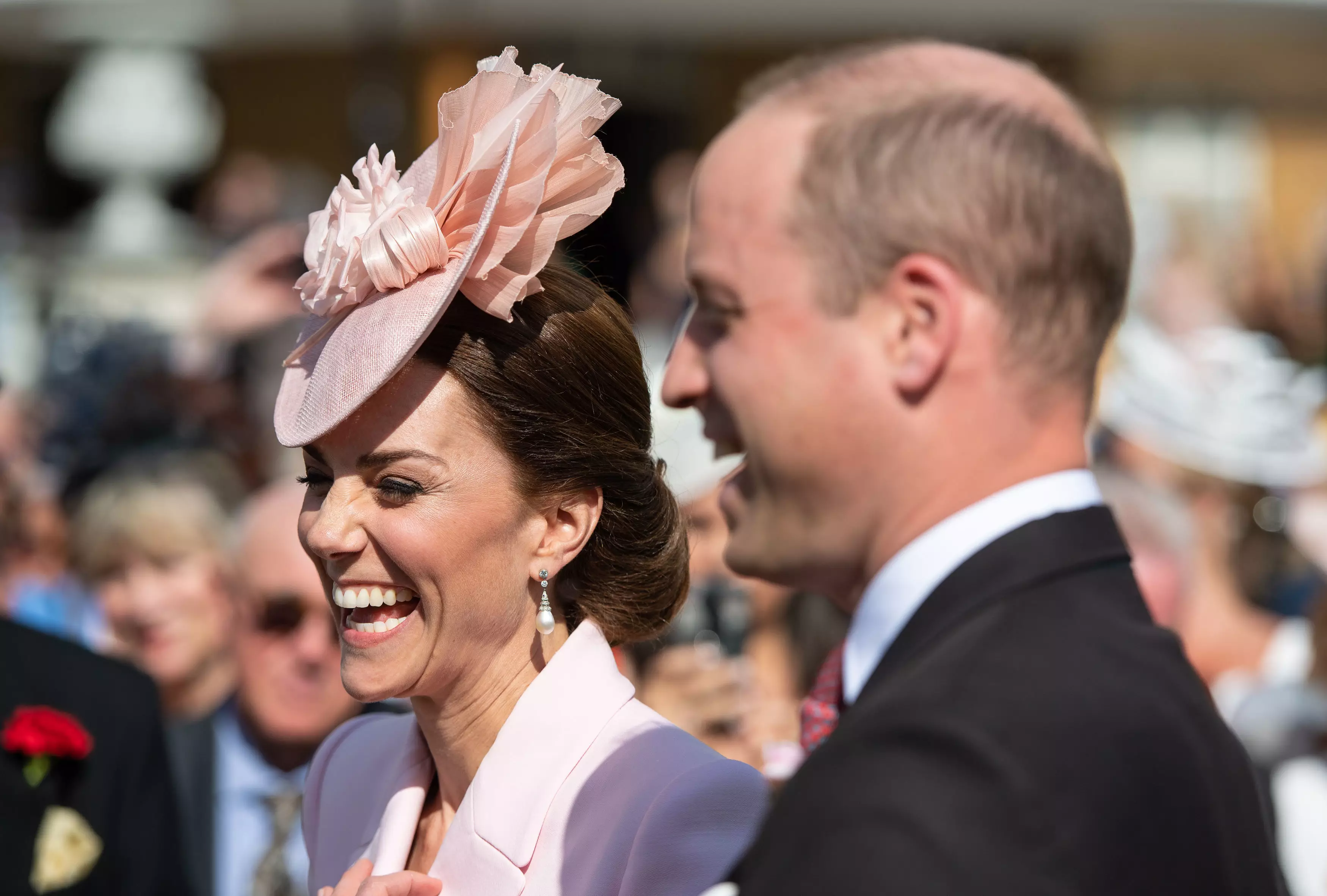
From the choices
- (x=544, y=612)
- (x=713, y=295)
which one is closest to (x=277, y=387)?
(x=544, y=612)

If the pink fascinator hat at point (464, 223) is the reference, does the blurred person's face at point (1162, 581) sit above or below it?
below

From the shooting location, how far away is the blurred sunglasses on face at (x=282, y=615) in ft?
12.6

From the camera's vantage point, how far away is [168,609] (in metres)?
4.43

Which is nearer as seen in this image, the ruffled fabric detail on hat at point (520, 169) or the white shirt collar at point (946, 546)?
the white shirt collar at point (946, 546)

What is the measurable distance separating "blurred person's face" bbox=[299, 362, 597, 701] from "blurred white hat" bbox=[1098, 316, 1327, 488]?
4.46 meters

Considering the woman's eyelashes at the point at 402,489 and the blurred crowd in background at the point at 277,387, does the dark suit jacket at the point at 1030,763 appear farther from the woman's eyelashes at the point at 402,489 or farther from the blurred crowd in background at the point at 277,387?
the woman's eyelashes at the point at 402,489

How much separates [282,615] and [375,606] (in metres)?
1.83

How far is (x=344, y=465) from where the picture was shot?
2.12 meters

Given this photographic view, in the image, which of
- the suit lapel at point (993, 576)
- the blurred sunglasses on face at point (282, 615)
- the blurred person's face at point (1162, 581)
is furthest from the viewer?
the blurred person's face at point (1162, 581)

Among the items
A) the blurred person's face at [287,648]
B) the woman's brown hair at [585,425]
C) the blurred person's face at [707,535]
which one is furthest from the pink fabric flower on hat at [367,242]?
the blurred person's face at [707,535]

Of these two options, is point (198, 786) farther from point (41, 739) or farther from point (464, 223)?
point (464, 223)

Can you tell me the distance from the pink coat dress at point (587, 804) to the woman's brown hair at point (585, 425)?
0.11 meters

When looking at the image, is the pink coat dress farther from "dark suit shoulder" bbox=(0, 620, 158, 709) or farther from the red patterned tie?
"dark suit shoulder" bbox=(0, 620, 158, 709)

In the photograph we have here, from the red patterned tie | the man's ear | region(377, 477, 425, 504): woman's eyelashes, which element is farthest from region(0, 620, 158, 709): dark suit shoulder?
the man's ear
